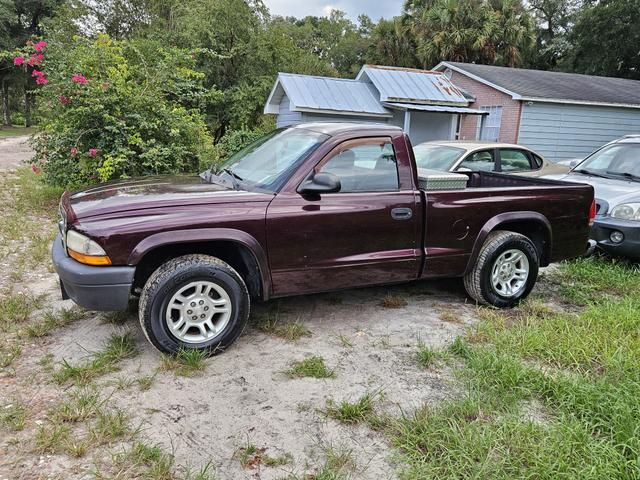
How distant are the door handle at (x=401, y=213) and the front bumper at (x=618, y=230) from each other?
3.32 meters

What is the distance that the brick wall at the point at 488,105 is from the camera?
15492mm

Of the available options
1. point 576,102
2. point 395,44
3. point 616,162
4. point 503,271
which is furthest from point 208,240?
point 395,44

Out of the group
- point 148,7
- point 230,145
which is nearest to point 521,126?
point 230,145

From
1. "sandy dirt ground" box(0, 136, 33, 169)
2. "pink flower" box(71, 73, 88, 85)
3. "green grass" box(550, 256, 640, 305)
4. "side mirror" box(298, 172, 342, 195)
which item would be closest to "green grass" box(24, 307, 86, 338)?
"side mirror" box(298, 172, 342, 195)

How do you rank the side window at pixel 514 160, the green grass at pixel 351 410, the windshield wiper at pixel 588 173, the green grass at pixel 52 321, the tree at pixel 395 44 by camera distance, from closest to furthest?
1. the green grass at pixel 351 410
2. the green grass at pixel 52 321
3. the windshield wiper at pixel 588 173
4. the side window at pixel 514 160
5. the tree at pixel 395 44

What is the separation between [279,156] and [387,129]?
955mm

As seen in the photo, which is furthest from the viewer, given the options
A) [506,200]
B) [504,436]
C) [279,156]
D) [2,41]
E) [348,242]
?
[2,41]

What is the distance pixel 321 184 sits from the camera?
3633 mm

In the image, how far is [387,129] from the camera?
4207mm

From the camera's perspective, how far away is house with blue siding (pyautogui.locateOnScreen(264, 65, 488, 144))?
15.2 meters

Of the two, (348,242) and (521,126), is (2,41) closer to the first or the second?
(521,126)

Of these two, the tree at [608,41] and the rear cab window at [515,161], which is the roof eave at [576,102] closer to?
the rear cab window at [515,161]

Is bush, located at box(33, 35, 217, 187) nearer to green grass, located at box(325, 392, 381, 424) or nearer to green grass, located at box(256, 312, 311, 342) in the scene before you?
green grass, located at box(256, 312, 311, 342)


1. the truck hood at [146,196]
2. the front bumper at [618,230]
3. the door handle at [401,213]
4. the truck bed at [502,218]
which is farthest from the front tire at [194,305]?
the front bumper at [618,230]
